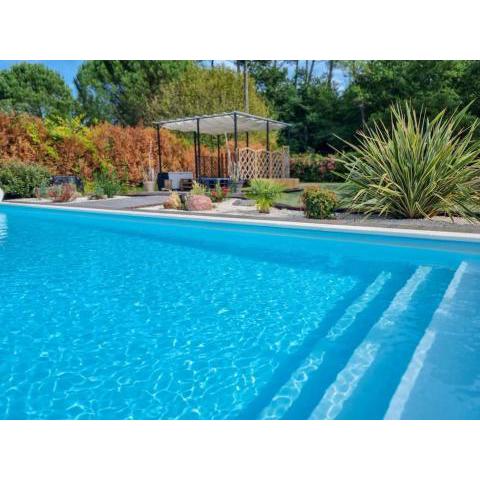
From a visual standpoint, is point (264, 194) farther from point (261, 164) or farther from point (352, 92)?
point (352, 92)

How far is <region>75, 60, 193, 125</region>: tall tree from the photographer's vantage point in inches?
1174

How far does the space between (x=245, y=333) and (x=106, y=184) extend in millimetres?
14621

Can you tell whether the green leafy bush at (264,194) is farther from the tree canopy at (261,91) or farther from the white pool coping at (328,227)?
the tree canopy at (261,91)

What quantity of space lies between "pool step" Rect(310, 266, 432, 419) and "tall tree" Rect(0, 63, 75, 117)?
33.1m

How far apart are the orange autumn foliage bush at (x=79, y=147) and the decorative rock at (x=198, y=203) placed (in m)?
8.77

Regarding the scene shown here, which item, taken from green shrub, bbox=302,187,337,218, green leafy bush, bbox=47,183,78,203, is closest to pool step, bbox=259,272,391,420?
green shrub, bbox=302,187,337,218

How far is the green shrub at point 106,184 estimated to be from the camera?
1658 cm

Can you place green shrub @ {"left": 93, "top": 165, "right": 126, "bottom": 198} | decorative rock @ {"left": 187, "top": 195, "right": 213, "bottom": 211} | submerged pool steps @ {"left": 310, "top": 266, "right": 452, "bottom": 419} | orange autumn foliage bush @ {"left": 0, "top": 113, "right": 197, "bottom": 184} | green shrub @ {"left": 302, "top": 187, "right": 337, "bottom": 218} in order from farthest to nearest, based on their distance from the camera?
orange autumn foliage bush @ {"left": 0, "top": 113, "right": 197, "bottom": 184}, green shrub @ {"left": 93, "top": 165, "right": 126, "bottom": 198}, decorative rock @ {"left": 187, "top": 195, "right": 213, "bottom": 211}, green shrub @ {"left": 302, "top": 187, "right": 337, "bottom": 218}, submerged pool steps @ {"left": 310, "top": 266, "right": 452, "bottom": 419}

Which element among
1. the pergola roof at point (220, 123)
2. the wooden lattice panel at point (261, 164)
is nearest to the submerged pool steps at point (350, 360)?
the wooden lattice panel at point (261, 164)

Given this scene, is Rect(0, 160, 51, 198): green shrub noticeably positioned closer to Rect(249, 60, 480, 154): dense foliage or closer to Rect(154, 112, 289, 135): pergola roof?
Rect(154, 112, 289, 135): pergola roof
